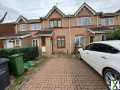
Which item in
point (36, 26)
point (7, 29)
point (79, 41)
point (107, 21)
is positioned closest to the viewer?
point (79, 41)

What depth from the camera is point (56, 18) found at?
22.5m

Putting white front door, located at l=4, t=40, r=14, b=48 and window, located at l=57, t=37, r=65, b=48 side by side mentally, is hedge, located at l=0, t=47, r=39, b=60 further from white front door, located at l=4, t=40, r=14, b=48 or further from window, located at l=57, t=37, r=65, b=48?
white front door, located at l=4, t=40, r=14, b=48

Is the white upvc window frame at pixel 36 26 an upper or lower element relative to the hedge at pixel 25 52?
upper

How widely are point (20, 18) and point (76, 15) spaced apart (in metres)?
9.76

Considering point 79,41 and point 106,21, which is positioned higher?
point 106,21

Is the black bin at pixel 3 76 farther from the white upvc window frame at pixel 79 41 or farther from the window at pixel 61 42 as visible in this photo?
the white upvc window frame at pixel 79 41

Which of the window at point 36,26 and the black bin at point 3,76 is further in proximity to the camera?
the window at point 36,26

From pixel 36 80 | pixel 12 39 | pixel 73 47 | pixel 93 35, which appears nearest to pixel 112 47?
pixel 36 80

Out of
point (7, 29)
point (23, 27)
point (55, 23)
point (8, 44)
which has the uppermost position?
point (55, 23)

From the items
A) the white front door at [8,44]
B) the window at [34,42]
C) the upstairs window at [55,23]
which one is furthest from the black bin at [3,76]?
the white front door at [8,44]

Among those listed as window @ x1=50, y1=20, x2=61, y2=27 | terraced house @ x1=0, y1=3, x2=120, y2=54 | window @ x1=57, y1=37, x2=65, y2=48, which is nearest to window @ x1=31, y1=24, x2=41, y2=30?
terraced house @ x1=0, y1=3, x2=120, y2=54

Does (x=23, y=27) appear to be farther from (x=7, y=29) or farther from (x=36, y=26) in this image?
(x=7, y=29)

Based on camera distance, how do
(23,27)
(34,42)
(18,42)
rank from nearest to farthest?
(18,42) < (34,42) < (23,27)

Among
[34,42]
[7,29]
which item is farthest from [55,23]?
[7,29]
